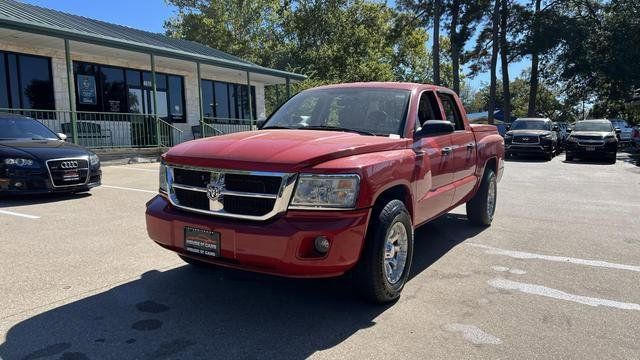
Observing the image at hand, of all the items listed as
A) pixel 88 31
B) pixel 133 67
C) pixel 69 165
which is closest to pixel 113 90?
pixel 133 67

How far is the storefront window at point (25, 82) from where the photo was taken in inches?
583

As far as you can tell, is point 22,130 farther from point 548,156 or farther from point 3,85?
point 548,156

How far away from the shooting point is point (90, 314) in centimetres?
354

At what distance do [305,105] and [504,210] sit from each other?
4617 mm

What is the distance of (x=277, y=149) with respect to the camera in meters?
3.46

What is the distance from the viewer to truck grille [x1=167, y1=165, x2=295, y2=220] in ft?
10.7

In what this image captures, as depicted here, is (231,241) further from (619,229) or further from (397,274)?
(619,229)

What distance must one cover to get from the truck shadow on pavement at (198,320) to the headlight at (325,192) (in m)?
0.89

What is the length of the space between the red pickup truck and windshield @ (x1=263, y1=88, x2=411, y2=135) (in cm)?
1

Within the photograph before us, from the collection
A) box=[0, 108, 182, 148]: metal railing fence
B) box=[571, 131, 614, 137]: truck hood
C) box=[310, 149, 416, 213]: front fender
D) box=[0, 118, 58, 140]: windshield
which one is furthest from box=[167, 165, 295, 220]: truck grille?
box=[571, 131, 614, 137]: truck hood

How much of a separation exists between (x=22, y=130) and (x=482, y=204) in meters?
8.40

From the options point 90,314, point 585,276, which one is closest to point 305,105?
point 90,314

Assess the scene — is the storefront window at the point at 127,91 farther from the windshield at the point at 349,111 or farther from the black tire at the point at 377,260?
the black tire at the point at 377,260

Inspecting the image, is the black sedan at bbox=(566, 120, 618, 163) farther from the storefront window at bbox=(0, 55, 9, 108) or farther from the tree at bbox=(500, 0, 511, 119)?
the storefront window at bbox=(0, 55, 9, 108)
